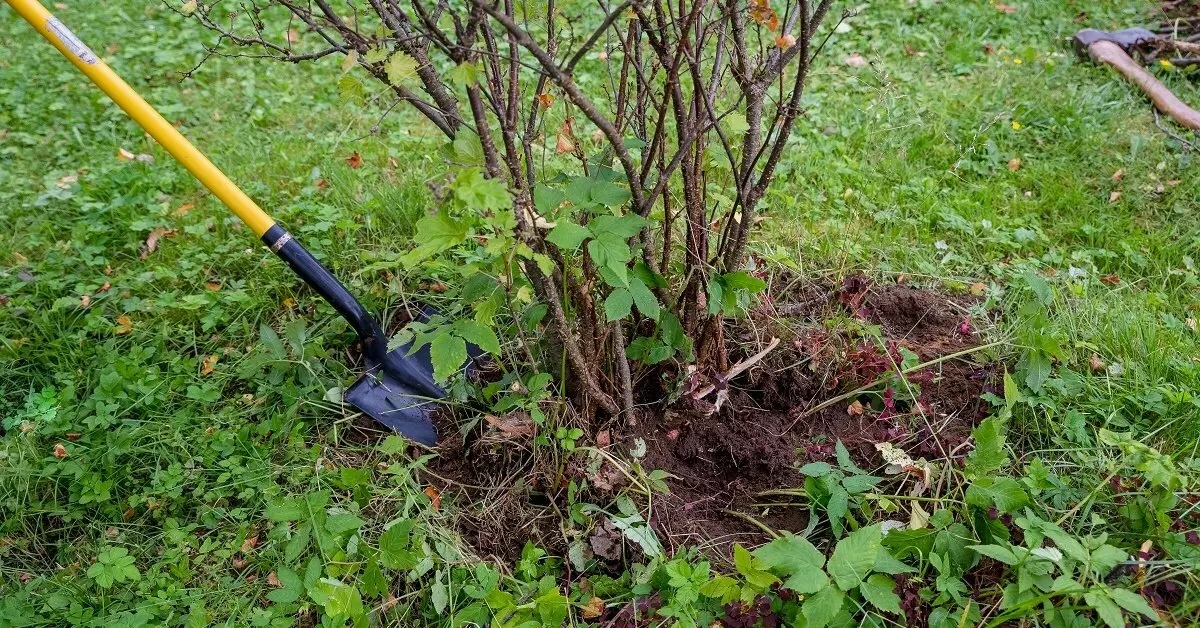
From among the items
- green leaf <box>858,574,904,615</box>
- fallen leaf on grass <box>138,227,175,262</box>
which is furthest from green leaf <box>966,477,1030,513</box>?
fallen leaf on grass <box>138,227,175,262</box>

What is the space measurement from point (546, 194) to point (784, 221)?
1563 millimetres

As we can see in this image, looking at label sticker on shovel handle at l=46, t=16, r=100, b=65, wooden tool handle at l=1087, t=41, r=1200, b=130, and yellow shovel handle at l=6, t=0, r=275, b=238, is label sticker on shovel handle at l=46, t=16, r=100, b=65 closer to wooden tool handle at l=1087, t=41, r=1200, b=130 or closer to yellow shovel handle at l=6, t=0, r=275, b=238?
yellow shovel handle at l=6, t=0, r=275, b=238

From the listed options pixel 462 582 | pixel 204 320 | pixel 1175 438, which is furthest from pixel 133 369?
pixel 1175 438

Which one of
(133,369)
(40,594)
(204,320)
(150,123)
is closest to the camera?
(40,594)

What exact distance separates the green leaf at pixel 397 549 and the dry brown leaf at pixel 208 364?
1104 mm

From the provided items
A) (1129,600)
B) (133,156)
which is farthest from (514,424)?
(133,156)

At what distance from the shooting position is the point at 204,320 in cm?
265

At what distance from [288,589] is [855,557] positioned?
128 centimetres

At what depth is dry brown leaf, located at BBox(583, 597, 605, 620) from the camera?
176 centimetres

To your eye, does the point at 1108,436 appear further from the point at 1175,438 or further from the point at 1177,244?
the point at 1177,244

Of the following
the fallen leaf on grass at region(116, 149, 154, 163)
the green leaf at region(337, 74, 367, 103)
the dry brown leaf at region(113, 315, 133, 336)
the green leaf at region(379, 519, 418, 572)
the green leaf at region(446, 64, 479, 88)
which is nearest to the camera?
the green leaf at region(446, 64, 479, 88)

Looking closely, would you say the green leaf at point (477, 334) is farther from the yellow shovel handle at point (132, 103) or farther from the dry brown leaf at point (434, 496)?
the yellow shovel handle at point (132, 103)

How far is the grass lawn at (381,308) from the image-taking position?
6.03 feet

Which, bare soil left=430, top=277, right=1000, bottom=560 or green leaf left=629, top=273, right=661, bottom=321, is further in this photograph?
bare soil left=430, top=277, right=1000, bottom=560
